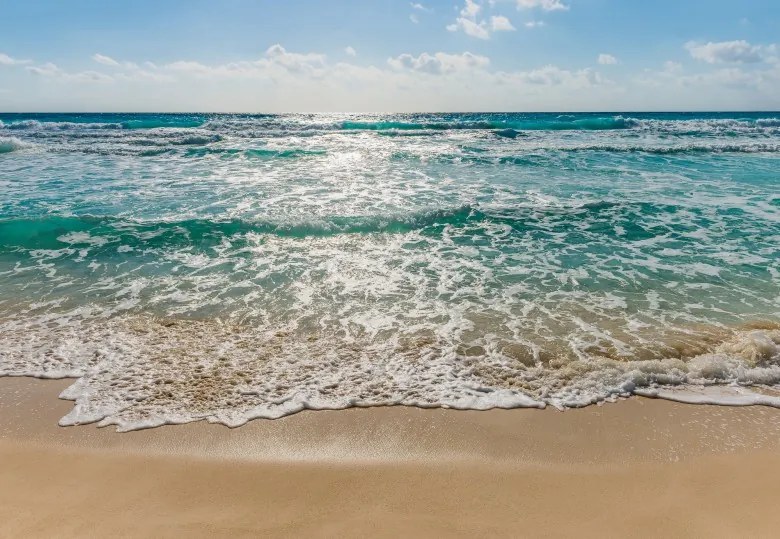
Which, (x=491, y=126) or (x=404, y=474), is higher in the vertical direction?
(x=491, y=126)

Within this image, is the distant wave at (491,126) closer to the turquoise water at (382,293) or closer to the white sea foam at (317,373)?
the turquoise water at (382,293)

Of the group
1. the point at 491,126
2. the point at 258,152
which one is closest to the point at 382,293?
the point at 258,152

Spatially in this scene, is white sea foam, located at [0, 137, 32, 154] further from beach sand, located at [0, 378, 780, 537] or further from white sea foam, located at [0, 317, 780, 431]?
beach sand, located at [0, 378, 780, 537]

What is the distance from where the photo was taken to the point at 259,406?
13.1ft

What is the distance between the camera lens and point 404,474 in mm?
3238

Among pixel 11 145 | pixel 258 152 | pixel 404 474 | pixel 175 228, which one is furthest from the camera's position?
pixel 11 145

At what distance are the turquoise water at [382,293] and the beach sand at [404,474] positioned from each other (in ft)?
0.89

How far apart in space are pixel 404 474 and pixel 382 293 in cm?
342

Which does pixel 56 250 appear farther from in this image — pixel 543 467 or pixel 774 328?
pixel 774 328

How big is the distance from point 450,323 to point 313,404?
7.15ft

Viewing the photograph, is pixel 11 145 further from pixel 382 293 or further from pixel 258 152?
pixel 382 293

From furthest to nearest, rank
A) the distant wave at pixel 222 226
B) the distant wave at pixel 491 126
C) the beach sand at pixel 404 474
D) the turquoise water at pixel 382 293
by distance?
the distant wave at pixel 491 126 → the distant wave at pixel 222 226 → the turquoise water at pixel 382 293 → the beach sand at pixel 404 474

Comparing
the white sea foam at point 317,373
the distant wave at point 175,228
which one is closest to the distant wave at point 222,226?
the distant wave at point 175,228

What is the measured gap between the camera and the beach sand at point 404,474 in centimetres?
279
